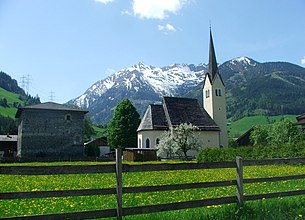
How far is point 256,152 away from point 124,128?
38.0 metres

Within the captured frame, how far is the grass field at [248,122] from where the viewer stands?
455 ft

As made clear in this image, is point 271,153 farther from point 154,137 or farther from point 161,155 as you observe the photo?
point 154,137

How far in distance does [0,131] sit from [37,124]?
6581cm

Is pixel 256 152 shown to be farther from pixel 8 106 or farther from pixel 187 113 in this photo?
pixel 8 106

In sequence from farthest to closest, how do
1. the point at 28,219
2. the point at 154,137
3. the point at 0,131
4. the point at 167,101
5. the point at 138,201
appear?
the point at 0,131
the point at 167,101
the point at 154,137
the point at 138,201
the point at 28,219

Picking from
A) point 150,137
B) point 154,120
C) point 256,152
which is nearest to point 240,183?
point 256,152

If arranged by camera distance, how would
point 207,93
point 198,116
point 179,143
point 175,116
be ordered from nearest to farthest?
point 179,143, point 175,116, point 198,116, point 207,93

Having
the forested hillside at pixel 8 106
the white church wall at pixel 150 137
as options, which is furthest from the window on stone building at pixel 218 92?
the forested hillside at pixel 8 106

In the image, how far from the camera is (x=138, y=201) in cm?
880

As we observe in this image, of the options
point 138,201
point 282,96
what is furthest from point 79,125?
point 282,96

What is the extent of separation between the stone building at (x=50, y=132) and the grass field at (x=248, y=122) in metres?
86.9

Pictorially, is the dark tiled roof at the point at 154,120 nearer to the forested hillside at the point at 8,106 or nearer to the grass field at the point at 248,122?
the forested hillside at the point at 8,106

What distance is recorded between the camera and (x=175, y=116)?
59000mm

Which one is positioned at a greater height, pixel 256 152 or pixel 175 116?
pixel 175 116
